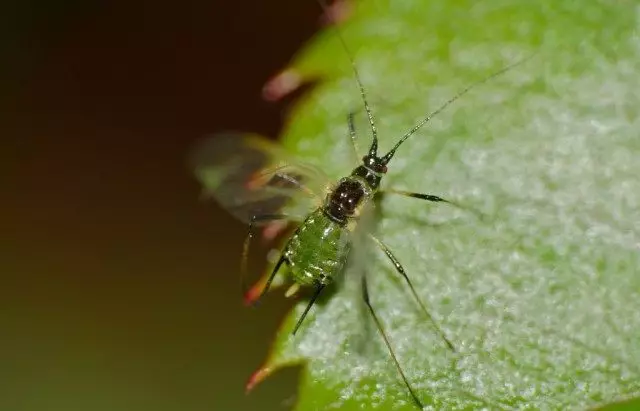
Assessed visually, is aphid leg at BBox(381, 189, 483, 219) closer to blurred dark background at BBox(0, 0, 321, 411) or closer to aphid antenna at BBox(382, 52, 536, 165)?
aphid antenna at BBox(382, 52, 536, 165)

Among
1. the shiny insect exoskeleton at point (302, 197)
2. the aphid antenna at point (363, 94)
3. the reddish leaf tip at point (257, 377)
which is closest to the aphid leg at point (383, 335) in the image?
the shiny insect exoskeleton at point (302, 197)

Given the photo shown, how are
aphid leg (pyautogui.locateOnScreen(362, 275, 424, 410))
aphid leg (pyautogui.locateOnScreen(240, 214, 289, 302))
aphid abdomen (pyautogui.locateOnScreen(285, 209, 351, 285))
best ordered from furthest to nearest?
aphid leg (pyautogui.locateOnScreen(240, 214, 289, 302)) < aphid abdomen (pyautogui.locateOnScreen(285, 209, 351, 285)) < aphid leg (pyautogui.locateOnScreen(362, 275, 424, 410))

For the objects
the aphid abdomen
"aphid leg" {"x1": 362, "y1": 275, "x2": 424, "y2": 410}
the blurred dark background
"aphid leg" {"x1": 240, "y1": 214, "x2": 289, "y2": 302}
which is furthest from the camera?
the blurred dark background

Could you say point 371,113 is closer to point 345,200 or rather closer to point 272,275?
point 345,200

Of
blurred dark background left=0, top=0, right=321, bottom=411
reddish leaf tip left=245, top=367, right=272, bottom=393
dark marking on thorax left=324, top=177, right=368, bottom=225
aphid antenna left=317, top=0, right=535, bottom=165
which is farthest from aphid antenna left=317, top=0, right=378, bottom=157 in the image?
A: reddish leaf tip left=245, top=367, right=272, bottom=393

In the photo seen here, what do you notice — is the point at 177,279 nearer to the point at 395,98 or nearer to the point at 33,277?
the point at 33,277

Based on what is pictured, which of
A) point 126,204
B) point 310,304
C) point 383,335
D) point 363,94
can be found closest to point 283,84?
point 363,94
